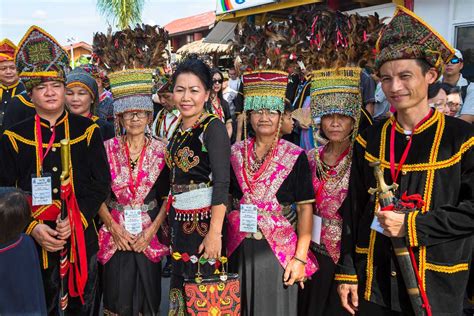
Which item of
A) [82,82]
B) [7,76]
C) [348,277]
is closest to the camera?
[348,277]

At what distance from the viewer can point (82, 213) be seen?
3.03 meters

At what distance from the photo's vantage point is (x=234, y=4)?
10758mm

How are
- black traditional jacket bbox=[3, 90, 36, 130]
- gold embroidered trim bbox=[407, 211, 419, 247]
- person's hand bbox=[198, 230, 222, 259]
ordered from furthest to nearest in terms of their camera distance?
black traditional jacket bbox=[3, 90, 36, 130]
person's hand bbox=[198, 230, 222, 259]
gold embroidered trim bbox=[407, 211, 419, 247]

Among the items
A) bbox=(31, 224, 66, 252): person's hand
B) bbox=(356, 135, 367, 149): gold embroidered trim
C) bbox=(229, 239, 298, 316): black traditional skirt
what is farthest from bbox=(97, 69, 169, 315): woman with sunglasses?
bbox=(356, 135, 367, 149): gold embroidered trim

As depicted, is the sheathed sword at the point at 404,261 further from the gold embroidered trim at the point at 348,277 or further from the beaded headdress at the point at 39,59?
the beaded headdress at the point at 39,59

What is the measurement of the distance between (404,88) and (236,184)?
51.8 inches

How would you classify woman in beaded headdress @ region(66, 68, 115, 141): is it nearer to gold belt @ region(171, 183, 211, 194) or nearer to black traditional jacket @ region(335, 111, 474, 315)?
gold belt @ region(171, 183, 211, 194)

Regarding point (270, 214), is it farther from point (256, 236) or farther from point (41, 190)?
point (41, 190)

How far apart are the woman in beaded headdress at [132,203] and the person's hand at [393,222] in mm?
1720

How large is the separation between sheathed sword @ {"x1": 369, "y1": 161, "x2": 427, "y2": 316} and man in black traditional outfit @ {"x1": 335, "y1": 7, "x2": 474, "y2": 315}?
30 mm

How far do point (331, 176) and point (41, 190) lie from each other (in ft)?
6.46

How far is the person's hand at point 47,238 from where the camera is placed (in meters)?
2.90

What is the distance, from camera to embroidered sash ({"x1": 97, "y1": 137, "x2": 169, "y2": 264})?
3195 millimetres

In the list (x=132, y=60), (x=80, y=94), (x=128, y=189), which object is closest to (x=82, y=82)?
(x=80, y=94)
